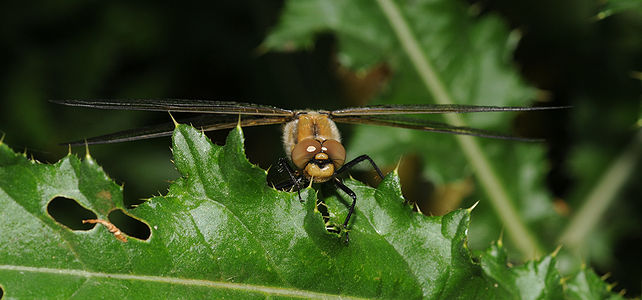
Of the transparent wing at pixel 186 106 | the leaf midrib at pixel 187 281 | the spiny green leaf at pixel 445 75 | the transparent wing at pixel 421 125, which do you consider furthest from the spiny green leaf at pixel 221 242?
the spiny green leaf at pixel 445 75

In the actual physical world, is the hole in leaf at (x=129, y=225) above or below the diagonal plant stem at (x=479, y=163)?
above

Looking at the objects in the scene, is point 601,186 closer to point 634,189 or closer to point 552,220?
point 634,189

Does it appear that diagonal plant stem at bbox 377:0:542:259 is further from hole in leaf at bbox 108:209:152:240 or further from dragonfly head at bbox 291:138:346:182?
hole in leaf at bbox 108:209:152:240

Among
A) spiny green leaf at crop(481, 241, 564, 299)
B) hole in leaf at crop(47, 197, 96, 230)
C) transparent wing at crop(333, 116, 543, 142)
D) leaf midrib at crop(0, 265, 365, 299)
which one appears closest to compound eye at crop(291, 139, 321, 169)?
transparent wing at crop(333, 116, 543, 142)

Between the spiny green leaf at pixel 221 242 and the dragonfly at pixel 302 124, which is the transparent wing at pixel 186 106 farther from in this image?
the spiny green leaf at pixel 221 242

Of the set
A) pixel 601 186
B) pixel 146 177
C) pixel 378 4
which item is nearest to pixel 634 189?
pixel 601 186
